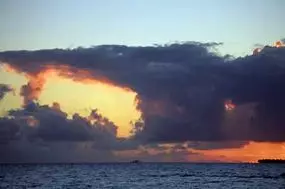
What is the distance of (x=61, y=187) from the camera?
8038 cm

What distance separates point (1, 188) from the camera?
78.9 metres

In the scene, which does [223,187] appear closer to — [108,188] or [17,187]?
[108,188]

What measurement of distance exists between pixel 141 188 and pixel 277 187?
942 inches

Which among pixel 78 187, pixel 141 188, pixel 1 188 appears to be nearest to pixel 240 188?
pixel 141 188

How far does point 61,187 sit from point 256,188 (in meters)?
33.8

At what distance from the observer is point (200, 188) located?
262 ft

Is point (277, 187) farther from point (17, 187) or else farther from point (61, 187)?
point (17, 187)

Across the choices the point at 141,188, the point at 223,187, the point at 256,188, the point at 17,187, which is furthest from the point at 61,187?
the point at 256,188

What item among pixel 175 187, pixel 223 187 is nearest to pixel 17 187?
pixel 175 187

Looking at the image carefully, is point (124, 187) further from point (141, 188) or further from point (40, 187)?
point (40, 187)

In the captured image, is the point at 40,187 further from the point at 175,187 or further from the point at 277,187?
the point at 277,187

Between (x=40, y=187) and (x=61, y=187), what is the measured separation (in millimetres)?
4067

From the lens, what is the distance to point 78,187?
8138cm

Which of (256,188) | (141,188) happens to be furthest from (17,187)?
(256,188)
